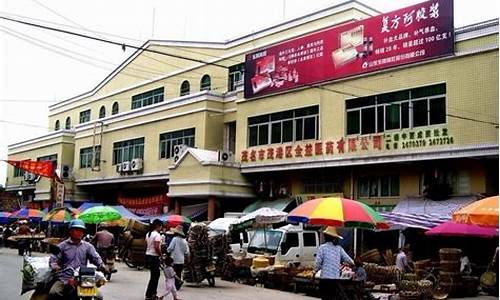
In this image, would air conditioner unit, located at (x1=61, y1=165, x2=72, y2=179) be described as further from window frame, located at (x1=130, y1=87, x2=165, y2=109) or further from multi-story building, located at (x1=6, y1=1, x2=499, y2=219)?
window frame, located at (x1=130, y1=87, x2=165, y2=109)

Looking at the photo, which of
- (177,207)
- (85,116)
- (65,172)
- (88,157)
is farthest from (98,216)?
(85,116)

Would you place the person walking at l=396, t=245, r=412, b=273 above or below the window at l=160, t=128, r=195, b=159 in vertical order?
below

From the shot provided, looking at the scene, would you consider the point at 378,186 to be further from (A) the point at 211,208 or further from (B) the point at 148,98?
(B) the point at 148,98

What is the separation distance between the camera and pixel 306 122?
23.2 metres

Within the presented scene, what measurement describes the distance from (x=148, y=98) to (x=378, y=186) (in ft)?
59.6

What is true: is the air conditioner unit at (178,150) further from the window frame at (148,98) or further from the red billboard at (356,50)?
the window frame at (148,98)

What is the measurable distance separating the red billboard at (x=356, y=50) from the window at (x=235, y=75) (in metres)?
3.31

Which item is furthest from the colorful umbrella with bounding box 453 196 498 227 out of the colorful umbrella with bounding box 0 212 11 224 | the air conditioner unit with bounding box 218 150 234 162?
the colorful umbrella with bounding box 0 212 11 224

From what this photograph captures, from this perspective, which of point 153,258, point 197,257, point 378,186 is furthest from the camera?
point 378,186

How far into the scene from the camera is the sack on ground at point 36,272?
287 inches

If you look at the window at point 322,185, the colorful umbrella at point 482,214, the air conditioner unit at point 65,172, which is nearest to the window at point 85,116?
the air conditioner unit at point 65,172

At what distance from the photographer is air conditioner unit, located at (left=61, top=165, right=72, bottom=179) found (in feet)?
127

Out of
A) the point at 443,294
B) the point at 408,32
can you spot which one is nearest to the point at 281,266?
the point at 443,294

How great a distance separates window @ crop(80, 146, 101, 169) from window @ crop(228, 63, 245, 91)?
11.0 meters
